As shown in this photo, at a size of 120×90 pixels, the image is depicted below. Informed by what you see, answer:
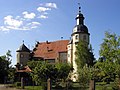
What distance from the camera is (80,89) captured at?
40.2m

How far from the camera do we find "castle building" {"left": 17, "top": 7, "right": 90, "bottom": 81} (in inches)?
3041

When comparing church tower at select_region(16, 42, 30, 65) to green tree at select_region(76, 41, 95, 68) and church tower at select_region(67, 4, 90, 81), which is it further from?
green tree at select_region(76, 41, 95, 68)

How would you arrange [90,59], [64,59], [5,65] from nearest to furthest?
[90,59] < [5,65] < [64,59]

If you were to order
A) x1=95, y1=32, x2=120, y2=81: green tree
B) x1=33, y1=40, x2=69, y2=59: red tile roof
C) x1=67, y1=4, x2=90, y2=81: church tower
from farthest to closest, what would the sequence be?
x1=33, y1=40, x2=69, y2=59: red tile roof < x1=67, y1=4, x2=90, y2=81: church tower < x1=95, y1=32, x2=120, y2=81: green tree

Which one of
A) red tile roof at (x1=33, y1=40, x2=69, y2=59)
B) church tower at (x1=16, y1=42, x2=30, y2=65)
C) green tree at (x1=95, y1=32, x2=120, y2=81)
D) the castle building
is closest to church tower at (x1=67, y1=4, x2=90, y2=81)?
the castle building

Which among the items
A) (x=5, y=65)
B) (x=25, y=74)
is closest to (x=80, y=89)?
(x=25, y=74)

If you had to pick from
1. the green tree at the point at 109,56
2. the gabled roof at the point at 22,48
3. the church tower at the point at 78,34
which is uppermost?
the church tower at the point at 78,34

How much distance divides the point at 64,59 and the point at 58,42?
20.3 ft

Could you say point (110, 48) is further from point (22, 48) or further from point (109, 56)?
point (22, 48)

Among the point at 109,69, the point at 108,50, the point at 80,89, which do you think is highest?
the point at 108,50

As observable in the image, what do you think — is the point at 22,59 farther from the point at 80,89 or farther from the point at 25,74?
the point at 80,89

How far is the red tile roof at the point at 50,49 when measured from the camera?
8369 centimetres

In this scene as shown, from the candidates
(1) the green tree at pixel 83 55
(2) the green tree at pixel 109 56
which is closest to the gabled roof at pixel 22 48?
(1) the green tree at pixel 83 55

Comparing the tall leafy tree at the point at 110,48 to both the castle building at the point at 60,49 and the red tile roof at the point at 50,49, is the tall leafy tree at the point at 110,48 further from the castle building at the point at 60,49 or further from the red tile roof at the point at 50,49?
the red tile roof at the point at 50,49
